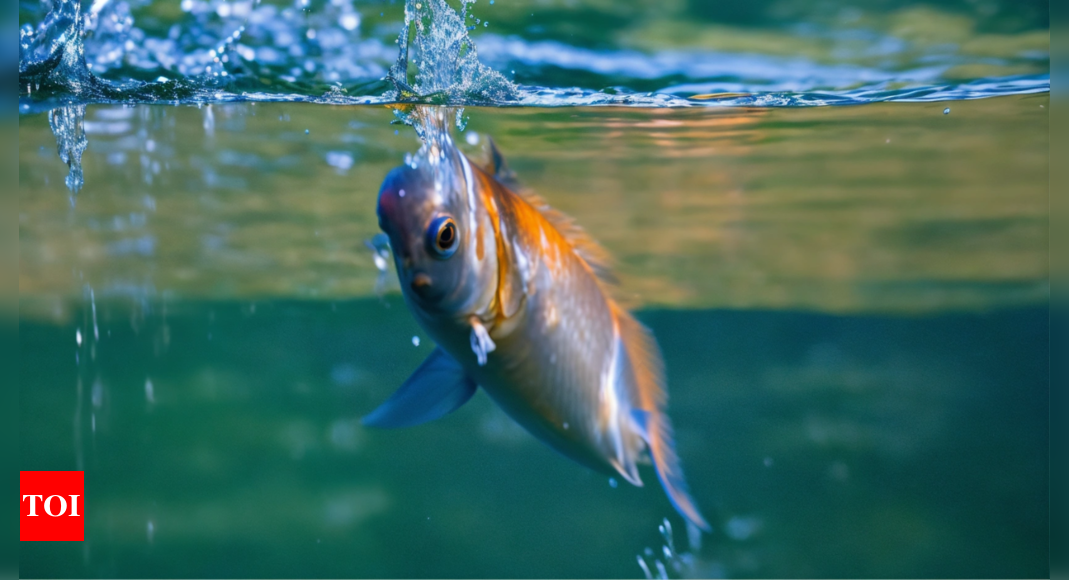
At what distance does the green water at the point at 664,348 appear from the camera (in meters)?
9.63

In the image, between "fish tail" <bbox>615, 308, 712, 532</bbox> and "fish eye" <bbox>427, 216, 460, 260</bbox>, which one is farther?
"fish tail" <bbox>615, 308, 712, 532</bbox>

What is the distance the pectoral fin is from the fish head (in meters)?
0.71

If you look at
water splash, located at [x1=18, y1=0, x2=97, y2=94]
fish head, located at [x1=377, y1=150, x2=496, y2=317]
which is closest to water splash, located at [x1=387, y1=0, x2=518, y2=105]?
water splash, located at [x1=18, y1=0, x2=97, y2=94]

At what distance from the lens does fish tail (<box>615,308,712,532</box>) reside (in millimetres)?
3275

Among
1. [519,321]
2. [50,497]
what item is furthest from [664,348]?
[50,497]

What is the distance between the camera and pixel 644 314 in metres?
7.27

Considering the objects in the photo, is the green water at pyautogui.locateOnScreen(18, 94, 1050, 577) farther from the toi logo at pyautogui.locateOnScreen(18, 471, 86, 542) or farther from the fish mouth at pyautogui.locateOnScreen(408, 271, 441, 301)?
the fish mouth at pyautogui.locateOnScreen(408, 271, 441, 301)

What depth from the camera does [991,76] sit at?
6184 millimetres

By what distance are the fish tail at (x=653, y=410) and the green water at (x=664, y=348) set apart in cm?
521

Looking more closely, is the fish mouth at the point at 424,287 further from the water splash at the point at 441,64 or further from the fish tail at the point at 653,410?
the water splash at the point at 441,64

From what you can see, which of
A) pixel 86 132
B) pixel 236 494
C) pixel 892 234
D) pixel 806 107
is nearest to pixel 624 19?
pixel 806 107

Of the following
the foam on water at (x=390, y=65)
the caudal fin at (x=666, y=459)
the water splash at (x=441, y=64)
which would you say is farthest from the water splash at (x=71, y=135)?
the caudal fin at (x=666, y=459)

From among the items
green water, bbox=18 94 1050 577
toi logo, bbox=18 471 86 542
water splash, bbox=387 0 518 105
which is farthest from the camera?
green water, bbox=18 94 1050 577

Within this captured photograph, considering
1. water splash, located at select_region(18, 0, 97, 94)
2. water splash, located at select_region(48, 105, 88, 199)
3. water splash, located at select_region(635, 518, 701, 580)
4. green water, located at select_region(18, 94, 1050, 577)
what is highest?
water splash, located at select_region(18, 0, 97, 94)
